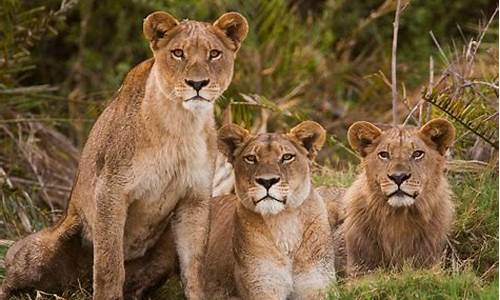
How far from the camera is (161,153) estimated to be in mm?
6965

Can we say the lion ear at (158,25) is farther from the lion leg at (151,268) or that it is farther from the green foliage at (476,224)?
the green foliage at (476,224)

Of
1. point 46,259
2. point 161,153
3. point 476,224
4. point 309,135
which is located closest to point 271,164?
point 309,135

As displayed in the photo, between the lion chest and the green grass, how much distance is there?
0.74 m

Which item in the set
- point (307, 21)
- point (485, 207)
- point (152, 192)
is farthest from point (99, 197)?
point (307, 21)

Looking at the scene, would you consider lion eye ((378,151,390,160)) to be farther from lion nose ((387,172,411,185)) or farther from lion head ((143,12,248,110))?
lion head ((143,12,248,110))

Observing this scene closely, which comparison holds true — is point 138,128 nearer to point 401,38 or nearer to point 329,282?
point 329,282

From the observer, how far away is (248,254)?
7148 millimetres

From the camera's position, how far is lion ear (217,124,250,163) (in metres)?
7.31

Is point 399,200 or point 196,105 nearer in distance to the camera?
point 196,105

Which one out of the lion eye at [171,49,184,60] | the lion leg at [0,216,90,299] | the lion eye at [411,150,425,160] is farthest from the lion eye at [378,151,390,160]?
the lion leg at [0,216,90,299]

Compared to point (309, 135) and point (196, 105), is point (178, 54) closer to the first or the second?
point (196, 105)

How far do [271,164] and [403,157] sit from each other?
0.65 m

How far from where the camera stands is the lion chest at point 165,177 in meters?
6.97

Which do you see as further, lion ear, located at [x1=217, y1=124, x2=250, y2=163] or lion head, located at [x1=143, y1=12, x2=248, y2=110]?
lion ear, located at [x1=217, y1=124, x2=250, y2=163]
